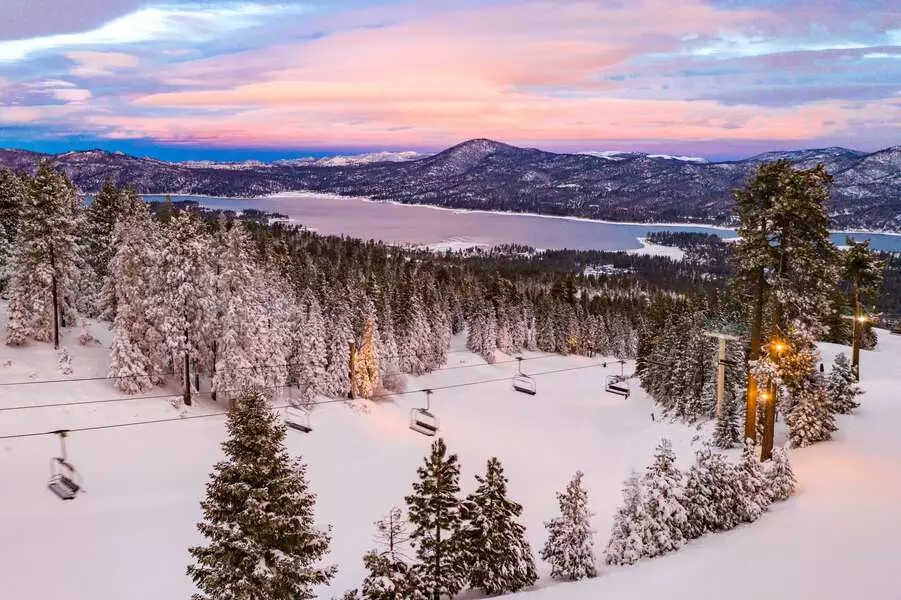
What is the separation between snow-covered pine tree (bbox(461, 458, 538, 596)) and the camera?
1605 centimetres

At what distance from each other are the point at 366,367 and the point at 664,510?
38.8 meters

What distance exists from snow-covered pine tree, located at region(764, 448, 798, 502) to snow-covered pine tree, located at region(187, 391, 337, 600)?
14.1m

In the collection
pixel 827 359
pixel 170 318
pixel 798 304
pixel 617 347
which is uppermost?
pixel 798 304

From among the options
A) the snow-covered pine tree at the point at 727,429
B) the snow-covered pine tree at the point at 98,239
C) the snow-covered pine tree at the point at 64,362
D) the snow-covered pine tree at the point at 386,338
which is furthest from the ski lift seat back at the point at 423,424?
the snow-covered pine tree at the point at 98,239

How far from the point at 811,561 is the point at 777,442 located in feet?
37.5

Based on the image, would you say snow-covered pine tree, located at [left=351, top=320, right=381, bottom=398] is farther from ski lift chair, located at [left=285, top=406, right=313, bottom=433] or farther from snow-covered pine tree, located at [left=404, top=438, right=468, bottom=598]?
snow-covered pine tree, located at [left=404, top=438, right=468, bottom=598]

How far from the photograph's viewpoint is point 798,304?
63.8ft

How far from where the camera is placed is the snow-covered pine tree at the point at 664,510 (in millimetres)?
Result: 15633

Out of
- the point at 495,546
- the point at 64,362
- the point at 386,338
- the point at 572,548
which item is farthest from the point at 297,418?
the point at 572,548

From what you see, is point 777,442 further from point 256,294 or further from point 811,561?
point 256,294

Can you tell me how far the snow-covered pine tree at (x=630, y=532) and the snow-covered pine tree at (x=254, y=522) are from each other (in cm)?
844

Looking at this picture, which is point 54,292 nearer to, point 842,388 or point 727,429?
point 727,429

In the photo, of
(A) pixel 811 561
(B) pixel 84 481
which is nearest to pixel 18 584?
(B) pixel 84 481

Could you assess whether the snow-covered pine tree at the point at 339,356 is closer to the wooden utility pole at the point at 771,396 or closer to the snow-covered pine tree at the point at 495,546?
the snow-covered pine tree at the point at 495,546
